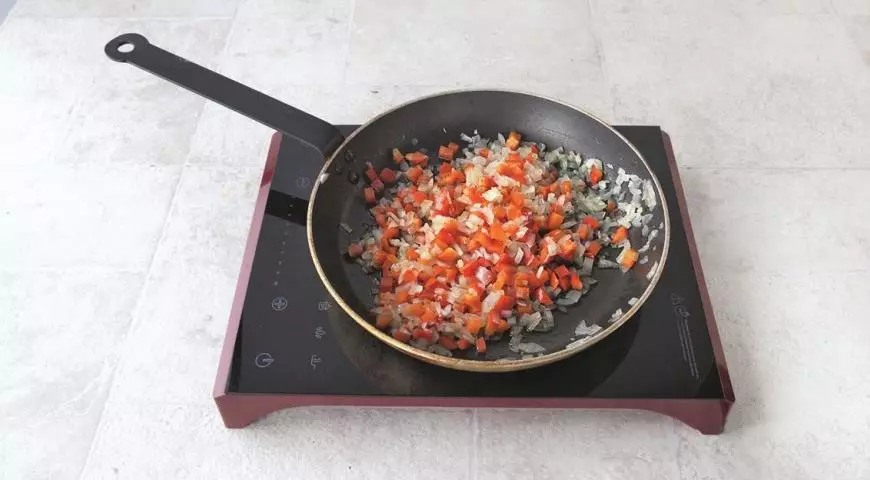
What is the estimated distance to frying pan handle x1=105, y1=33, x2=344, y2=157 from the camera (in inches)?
36.0

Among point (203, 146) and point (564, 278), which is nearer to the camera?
point (564, 278)

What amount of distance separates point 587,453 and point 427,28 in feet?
2.91

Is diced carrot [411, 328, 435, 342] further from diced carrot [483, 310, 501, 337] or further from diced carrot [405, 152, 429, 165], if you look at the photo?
diced carrot [405, 152, 429, 165]

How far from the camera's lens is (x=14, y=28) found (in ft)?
4.60

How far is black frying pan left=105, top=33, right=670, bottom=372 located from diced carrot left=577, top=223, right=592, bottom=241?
0.16ft

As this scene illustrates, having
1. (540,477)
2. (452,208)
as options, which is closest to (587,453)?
(540,477)

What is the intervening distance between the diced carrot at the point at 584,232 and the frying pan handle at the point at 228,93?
1.10 ft

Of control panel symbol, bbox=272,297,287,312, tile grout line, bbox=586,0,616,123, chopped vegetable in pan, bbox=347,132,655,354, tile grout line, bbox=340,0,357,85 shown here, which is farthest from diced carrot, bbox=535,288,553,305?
tile grout line, bbox=340,0,357,85

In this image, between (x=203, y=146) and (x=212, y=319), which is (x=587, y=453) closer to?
(x=212, y=319)

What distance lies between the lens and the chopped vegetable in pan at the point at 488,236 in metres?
0.83

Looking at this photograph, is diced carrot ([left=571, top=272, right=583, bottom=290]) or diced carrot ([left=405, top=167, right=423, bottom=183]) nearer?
diced carrot ([left=571, top=272, right=583, bottom=290])

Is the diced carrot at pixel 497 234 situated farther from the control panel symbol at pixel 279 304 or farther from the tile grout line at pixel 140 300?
the tile grout line at pixel 140 300

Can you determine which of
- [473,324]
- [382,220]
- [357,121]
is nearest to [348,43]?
[357,121]

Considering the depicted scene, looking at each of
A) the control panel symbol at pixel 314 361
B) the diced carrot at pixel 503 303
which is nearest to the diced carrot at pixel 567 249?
the diced carrot at pixel 503 303
